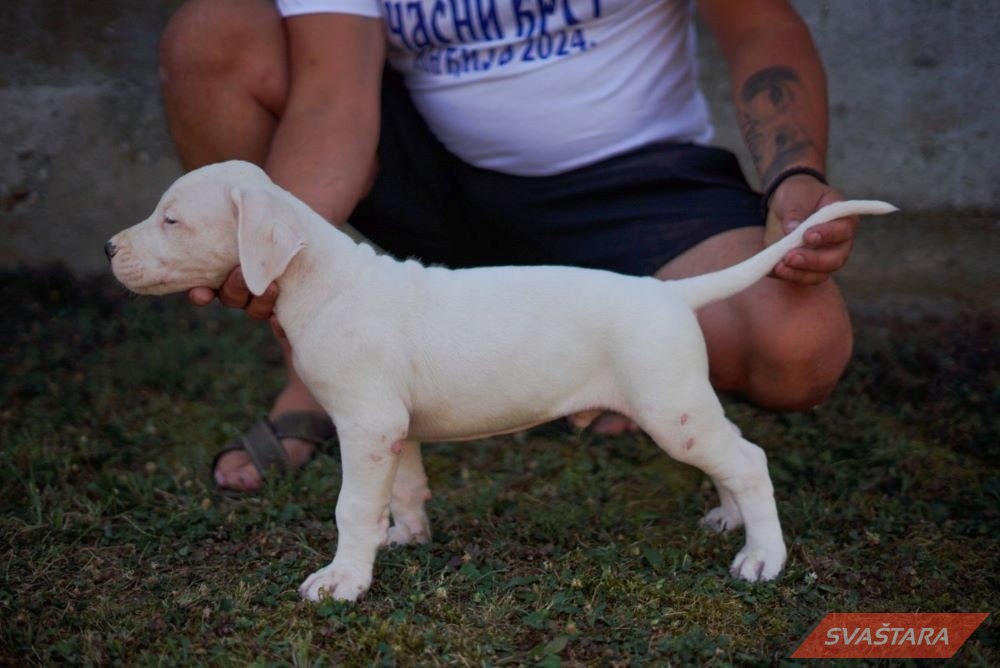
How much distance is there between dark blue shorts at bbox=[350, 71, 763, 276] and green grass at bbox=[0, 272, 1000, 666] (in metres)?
0.70

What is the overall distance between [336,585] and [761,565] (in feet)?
3.34

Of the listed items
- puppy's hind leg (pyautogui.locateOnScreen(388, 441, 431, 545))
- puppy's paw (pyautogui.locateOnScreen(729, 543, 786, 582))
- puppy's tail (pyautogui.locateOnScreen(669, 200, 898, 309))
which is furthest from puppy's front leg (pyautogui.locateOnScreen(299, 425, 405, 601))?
puppy's paw (pyautogui.locateOnScreen(729, 543, 786, 582))

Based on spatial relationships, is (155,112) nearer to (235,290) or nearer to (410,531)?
(235,290)

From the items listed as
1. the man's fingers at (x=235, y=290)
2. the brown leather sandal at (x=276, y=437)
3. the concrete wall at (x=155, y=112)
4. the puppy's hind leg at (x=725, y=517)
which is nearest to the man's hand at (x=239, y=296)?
the man's fingers at (x=235, y=290)

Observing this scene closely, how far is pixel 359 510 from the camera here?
2.42 m

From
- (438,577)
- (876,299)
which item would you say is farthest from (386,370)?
(876,299)

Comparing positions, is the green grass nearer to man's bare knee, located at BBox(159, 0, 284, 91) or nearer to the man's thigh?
the man's thigh

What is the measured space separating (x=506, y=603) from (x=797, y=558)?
0.81 m

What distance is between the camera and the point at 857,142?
16.0ft

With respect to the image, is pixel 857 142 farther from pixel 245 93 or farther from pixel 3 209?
pixel 3 209

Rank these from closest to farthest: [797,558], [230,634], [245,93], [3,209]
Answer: [230,634] < [797,558] < [245,93] < [3,209]

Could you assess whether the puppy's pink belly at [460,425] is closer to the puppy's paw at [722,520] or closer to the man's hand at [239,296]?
the man's hand at [239,296]

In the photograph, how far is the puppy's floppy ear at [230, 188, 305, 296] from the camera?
2.30 metres

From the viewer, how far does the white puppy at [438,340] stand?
242 centimetres
